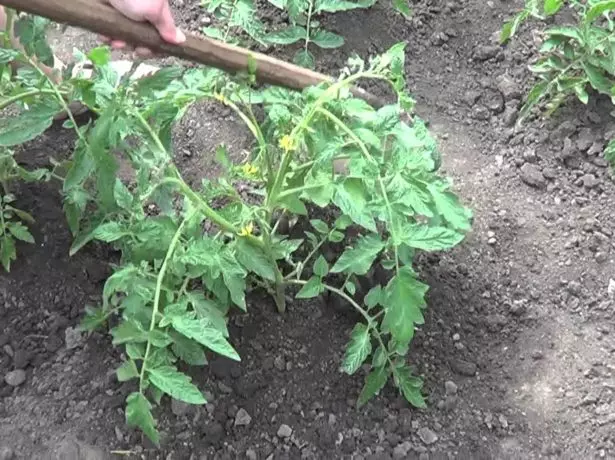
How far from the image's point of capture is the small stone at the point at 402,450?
1.66 metres

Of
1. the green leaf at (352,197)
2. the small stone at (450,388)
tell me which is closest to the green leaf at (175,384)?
the green leaf at (352,197)

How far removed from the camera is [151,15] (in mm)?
1649

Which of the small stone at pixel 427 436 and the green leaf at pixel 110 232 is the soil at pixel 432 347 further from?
the green leaf at pixel 110 232

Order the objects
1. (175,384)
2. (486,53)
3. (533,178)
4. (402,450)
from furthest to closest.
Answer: (486,53), (533,178), (402,450), (175,384)

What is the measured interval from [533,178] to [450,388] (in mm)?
533

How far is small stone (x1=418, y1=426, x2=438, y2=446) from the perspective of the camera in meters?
1.68

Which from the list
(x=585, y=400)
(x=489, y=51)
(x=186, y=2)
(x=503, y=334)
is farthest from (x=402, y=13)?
(x=585, y=400)

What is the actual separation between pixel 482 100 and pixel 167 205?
2.97ft

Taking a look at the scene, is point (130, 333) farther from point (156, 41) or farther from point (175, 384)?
point (156, 41)

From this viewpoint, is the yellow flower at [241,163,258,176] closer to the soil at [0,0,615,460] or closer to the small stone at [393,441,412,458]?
the soil at [0,0,615,460]

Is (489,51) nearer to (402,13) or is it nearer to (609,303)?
(402,13)

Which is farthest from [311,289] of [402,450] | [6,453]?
[6,453]

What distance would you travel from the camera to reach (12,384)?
1.68m

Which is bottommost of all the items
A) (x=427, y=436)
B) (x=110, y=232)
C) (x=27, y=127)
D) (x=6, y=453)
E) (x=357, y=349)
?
(x=6, y=453)
